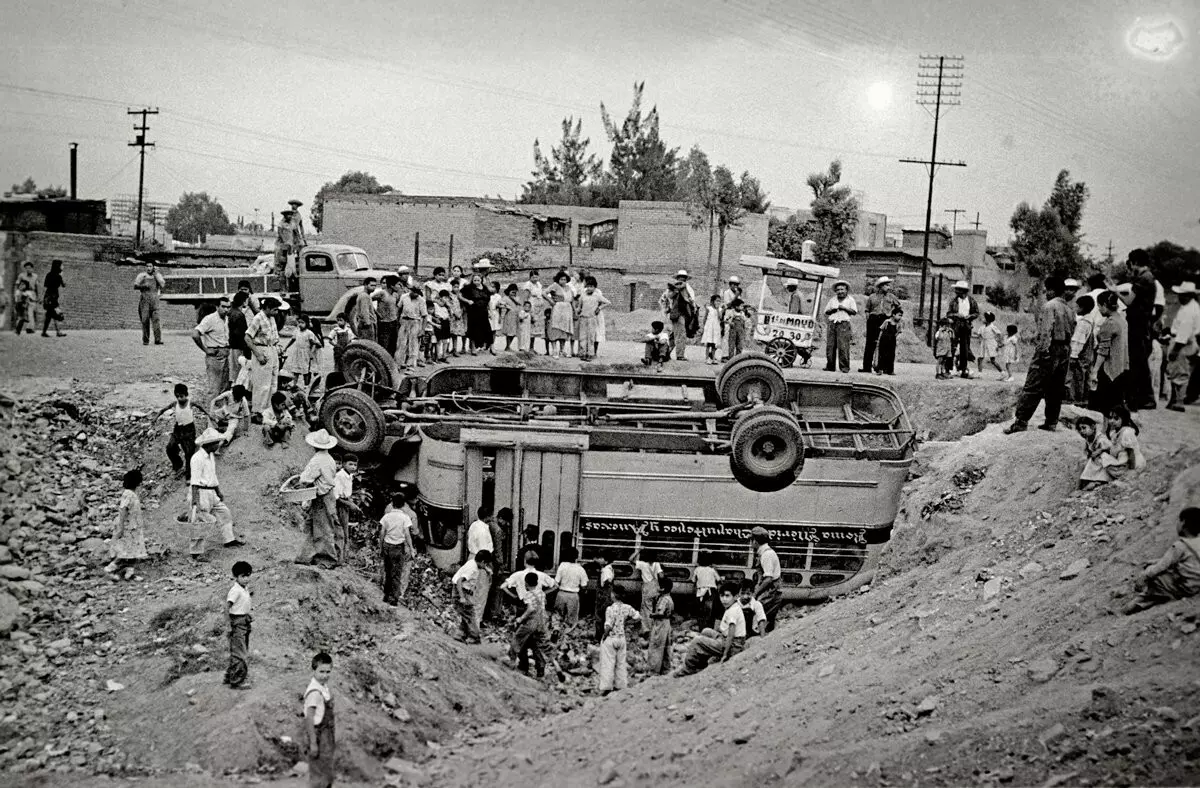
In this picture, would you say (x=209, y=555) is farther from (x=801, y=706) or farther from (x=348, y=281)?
(x=348, y=281)

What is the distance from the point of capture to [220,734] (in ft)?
27.3

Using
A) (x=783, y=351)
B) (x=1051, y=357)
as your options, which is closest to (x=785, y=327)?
(x=783, y=351)

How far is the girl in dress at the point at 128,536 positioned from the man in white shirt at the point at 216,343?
153 inches

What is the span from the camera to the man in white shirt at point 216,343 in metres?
14.5

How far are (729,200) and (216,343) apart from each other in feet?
80.4

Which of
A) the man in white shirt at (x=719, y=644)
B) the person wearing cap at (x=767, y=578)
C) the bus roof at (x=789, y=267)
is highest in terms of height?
the bus roof at (x=789, y=267)

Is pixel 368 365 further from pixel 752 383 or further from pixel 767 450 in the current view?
pixel 767 450

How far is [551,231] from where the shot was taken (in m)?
41.6

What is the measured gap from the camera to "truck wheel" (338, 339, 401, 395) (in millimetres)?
15414

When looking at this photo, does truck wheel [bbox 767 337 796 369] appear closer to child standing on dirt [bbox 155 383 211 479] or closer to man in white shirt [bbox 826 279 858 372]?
man in white shirt [bbox 826 279 858 372]

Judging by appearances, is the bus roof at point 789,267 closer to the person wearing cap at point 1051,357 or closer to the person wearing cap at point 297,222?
the person wearing cap at point 1051,357

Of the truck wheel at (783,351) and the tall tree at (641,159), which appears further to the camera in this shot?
the tall tree at (641,159)

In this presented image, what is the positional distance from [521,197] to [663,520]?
41.4 m

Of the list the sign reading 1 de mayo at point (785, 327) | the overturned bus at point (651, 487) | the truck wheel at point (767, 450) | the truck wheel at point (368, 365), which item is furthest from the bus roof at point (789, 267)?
the truck wheel at point (368, 365)
